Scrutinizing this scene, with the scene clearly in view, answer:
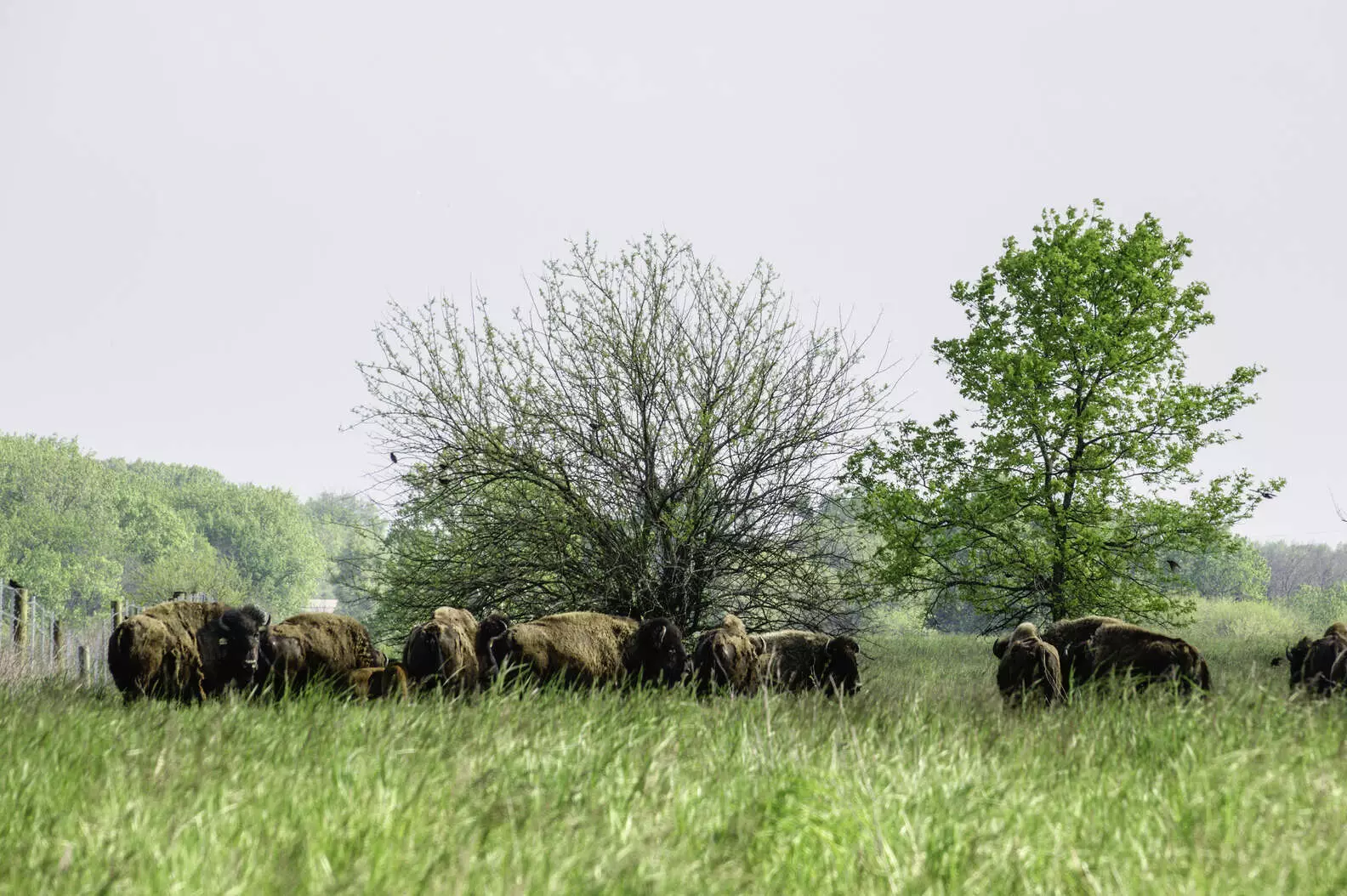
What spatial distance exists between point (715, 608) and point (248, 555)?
88878 mm

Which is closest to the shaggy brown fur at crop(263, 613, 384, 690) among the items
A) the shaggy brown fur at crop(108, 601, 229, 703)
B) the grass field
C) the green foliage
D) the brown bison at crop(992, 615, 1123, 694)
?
the shaggy brown fur at crop(108, 601, 229, 703)

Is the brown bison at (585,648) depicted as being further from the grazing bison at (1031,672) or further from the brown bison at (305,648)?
the grazing bison at (1031,672)

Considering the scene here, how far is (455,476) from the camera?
16.6m

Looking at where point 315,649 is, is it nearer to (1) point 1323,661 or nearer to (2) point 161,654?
(2) point 161,654

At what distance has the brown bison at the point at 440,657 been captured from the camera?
1151 centimetres

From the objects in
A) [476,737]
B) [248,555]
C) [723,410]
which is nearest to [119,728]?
[476,737]

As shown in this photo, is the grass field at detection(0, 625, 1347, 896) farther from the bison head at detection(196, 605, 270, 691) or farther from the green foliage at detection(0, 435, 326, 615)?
the green foliage at detection(0, 435, 326, 615)

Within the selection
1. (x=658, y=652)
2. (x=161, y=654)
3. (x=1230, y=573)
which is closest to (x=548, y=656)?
(x=658, y=652)

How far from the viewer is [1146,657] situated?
10867 mm

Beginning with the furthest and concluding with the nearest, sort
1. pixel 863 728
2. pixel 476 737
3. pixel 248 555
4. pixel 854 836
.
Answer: pixel 248 555 < pixel 863 728 < pixel 476 737 < pixel 854 836

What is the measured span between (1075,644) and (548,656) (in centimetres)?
579

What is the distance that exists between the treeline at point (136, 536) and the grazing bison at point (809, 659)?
142ft

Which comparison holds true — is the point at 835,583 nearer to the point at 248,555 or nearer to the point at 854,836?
the point at 854,836

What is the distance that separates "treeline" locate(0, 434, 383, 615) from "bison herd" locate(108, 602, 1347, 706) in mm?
42997
